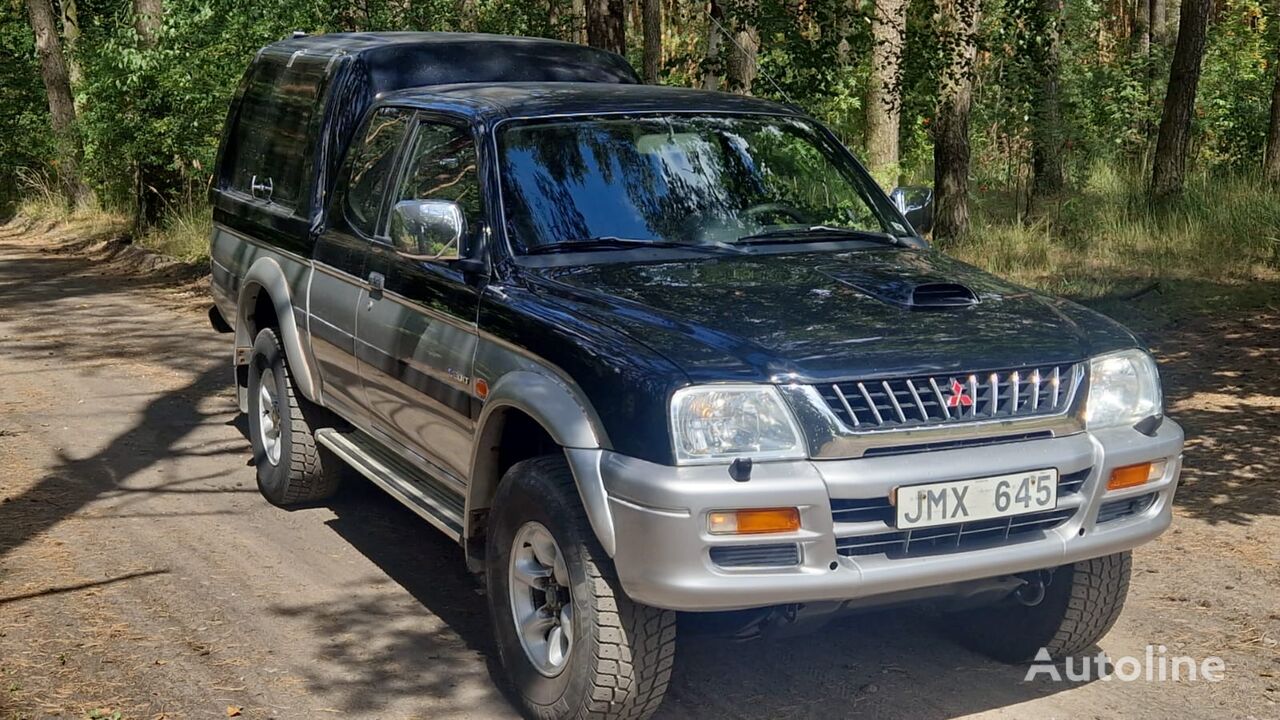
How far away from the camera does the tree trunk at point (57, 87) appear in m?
23.2

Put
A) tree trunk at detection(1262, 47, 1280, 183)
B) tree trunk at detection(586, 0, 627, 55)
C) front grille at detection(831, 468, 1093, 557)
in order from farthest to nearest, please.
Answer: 1. tree trunk at detection(586, 0, 627, 55)
2. tree trunk at detection(1262, 47, 1280, 183)
3. front grille at detection(831, 468, 1093, 557)

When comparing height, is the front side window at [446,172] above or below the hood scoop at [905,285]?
above

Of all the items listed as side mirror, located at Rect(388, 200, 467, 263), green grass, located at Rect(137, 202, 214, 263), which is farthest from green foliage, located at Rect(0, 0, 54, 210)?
side mirror, located at Rect(388, 200, 467, 263)

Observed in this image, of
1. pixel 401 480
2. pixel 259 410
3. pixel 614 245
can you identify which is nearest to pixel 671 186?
pixel 614 245

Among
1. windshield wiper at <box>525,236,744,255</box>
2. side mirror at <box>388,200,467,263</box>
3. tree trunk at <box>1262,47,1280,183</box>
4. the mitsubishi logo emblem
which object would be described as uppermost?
side mirror at <box>388,200,467,263</box>

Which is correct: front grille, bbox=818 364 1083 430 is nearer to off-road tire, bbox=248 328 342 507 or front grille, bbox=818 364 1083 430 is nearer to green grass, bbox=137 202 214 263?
off-road tire, bbox=248 328 342 507

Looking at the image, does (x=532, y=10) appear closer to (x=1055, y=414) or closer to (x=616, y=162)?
(x=616, y=162)

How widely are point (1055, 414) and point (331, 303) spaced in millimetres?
3219

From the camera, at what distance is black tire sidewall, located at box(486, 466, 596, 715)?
13.2 feet

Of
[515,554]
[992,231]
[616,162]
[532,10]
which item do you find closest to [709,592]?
[515,554]

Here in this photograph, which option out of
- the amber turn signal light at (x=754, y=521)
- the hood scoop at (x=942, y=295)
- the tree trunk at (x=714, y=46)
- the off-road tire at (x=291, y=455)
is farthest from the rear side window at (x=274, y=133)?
the tree trunk at (x=714, y=46)

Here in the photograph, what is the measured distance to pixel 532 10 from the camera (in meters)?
19.5

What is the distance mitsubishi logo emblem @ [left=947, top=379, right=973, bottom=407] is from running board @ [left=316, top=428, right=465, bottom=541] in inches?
70.6

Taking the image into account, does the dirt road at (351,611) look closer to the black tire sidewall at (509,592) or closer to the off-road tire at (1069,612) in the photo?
the off-road tire at (1069,612)
